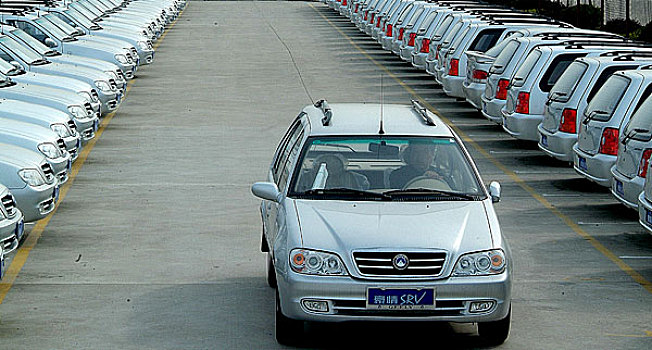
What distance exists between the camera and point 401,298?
27.1ft

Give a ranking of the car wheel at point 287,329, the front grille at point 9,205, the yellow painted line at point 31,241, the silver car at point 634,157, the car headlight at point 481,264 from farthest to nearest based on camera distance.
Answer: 1. the silver car at point 634,157
2. the yellow painted line at point 31,241
3. the front grille at point 9,205
4. the car wheel at point 287,329
5. the car headlight at point 481,264

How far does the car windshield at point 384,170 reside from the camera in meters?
9.23

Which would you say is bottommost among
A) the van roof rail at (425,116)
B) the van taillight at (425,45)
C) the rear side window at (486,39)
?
the van taillight at (425,45)

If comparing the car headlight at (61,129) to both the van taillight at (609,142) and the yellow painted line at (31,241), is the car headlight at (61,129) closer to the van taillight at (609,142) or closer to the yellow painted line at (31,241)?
the yellow painted line at (31,241)

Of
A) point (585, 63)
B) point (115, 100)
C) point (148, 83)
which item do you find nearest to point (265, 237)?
point (585, 63)

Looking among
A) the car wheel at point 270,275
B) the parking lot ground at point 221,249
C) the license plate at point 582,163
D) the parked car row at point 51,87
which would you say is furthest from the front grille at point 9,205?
the license plate at point 582,163

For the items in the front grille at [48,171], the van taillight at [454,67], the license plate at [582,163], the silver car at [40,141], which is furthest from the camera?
the van taillight at [454,67]

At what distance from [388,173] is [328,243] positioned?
121 centimetres

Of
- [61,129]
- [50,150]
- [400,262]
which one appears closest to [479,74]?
[61,129]

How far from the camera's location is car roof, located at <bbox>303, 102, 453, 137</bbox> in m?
9.70

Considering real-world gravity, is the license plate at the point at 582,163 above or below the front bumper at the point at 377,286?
below

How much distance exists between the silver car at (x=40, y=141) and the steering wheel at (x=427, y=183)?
5.53 m

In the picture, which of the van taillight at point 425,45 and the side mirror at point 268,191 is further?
the van taillight at point 425,45

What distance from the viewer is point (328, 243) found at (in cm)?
845
